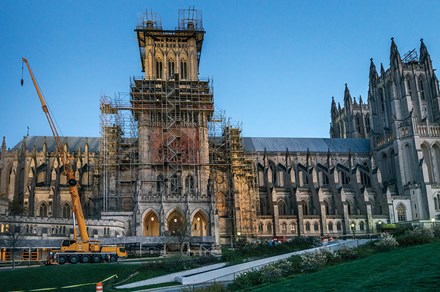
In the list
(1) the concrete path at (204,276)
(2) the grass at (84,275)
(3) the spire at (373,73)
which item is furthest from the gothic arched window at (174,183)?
(3) the spire at (373,73)

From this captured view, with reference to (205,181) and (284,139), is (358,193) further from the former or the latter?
(205,181)

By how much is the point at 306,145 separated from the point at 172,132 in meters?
34.7

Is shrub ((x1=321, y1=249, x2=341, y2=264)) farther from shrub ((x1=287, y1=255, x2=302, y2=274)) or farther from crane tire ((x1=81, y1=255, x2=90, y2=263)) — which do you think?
crane tire ((x1=81, y1=255, x2=90, y2=263))

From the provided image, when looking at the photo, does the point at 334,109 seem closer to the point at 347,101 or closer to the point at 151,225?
the point at 347,101

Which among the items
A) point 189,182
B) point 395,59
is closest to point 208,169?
point 189,182

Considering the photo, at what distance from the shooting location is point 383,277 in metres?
16.6

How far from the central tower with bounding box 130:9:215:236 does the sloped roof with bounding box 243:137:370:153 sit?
2156cm

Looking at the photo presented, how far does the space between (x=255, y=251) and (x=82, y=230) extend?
15.8 m

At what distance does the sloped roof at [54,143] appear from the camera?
251 ft

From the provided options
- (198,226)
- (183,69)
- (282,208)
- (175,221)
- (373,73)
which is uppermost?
(373,73)

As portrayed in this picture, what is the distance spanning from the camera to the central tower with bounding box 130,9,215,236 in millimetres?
55156

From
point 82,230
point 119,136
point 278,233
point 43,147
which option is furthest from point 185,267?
point 43,147

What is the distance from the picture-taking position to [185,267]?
3231 cm

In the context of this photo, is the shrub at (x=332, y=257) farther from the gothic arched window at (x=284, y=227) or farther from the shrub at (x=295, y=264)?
the gothic arched window at (x=284, y=227)
